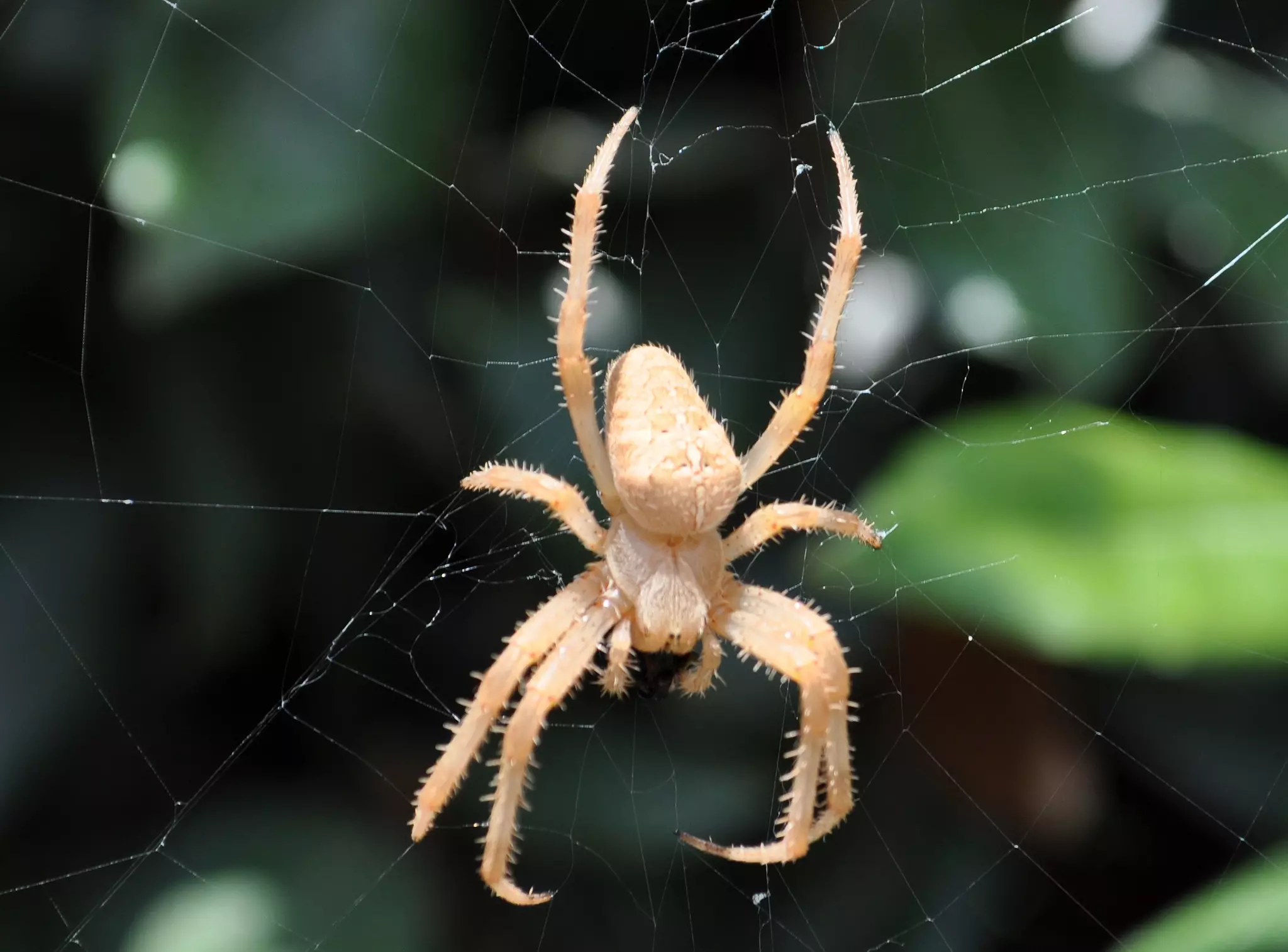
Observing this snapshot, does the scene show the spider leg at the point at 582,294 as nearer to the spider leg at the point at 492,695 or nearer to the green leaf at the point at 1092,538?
the spider leg at the point at 492,695

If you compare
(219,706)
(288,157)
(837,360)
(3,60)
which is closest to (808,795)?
(837,360)

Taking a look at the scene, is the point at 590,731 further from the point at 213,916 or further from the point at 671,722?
the point at 213,916

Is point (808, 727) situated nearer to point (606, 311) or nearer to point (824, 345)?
point (824, 345)

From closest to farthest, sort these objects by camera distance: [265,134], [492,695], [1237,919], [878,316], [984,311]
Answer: [1237,919] < [492,695] < [265,134] < [984,311] < [878,316]

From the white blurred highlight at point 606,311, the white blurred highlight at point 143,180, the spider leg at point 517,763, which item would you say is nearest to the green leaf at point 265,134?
the white blurred highlight at point 143,180

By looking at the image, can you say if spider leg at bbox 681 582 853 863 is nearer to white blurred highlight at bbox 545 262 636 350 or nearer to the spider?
the spider

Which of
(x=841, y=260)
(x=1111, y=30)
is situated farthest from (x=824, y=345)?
(x=1111, y=30)

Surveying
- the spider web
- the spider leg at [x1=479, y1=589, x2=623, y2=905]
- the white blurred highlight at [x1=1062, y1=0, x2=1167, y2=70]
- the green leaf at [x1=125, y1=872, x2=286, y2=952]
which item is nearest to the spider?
the spider leg at [x1=479, y1=589, x2=623, y2=905]
